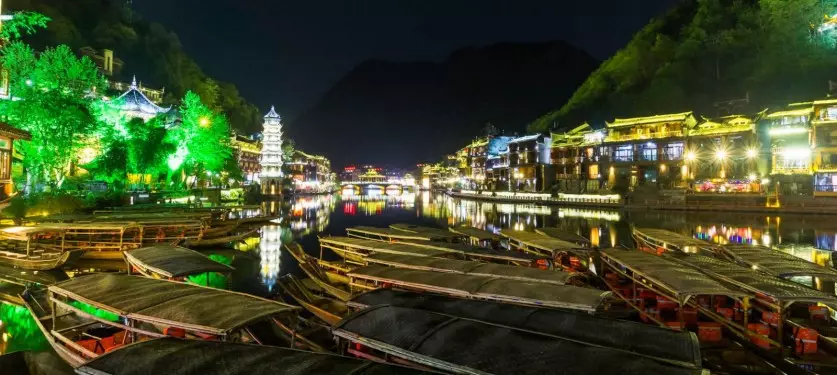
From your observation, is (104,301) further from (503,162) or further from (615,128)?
(503,162)

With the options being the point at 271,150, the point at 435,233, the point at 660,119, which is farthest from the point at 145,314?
the point at 271,150

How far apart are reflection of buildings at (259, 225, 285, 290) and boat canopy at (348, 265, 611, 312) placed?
8.90m

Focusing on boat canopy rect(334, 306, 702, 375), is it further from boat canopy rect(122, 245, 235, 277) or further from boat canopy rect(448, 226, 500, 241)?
boat canopy rect(448, 226, 500, 241)

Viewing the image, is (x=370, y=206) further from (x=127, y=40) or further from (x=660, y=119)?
(x=127, y=40)

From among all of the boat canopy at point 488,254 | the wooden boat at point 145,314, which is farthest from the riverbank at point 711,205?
the wooden boat at point 145,314

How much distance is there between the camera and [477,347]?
571 cm

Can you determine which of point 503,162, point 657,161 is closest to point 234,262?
point 657,161

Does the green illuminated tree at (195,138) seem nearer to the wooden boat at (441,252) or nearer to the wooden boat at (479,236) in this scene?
the wooden boat at (441,252)

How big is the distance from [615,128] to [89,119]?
66862 millimetres

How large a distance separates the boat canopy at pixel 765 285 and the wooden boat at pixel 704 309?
0.21 metres

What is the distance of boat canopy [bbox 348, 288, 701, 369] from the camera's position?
19.4 ft

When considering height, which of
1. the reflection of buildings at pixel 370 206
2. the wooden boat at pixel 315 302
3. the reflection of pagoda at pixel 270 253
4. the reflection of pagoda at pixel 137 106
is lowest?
the reflection of pagoda at pixel 270 253

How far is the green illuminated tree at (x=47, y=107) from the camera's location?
27.8 m

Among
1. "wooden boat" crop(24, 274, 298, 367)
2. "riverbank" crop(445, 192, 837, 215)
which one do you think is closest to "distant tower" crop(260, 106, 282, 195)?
"riverbank" crop(445, 192, 837, 215)
